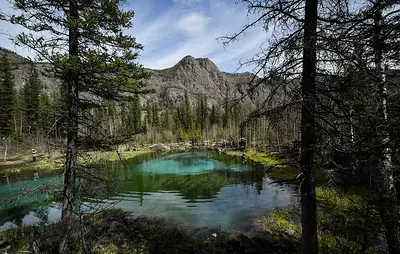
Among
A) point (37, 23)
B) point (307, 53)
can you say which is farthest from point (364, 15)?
point (37, 23)

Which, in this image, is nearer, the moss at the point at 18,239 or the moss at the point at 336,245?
the moss at the point at 336,245

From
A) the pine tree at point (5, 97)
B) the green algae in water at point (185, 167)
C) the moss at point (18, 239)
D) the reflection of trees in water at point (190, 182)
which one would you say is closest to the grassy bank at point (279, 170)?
the reflection of trees in water at point (190, 182)

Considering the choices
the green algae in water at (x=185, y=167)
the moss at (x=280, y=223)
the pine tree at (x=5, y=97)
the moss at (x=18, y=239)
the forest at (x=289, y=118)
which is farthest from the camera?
the pine tree at (x=5, y=97)

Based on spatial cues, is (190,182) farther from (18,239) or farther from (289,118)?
(289,118)

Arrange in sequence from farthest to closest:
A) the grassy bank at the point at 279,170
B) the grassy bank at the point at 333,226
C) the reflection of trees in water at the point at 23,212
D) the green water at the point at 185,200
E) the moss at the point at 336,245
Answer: the reflection of trees in water at the point at 23,212 → the green water at the point at 185,200 → the moss at the point at 336,245 → the grassy bank at the point at 333,226 → the grassy bank at the point at 279,170

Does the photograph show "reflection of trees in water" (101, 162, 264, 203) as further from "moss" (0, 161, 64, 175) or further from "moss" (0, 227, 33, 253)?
"moss" (0, 161, 64, 175)

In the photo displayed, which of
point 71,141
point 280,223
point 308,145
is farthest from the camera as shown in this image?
point 280,223

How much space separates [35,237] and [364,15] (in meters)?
12.1

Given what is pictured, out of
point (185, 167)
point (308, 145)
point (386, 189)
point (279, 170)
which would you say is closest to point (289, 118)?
point (308, 145)

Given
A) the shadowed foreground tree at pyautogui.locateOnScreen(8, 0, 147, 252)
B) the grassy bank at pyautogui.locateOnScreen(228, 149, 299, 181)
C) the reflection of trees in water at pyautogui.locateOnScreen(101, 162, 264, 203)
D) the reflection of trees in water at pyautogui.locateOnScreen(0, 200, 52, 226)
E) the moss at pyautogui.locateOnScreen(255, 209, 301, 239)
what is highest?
the shadowed foreground tree at pyautogui.locateOnScreen(8, 0, 147, 252)

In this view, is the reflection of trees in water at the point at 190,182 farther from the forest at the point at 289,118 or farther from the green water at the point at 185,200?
the forest at the point at 289,118

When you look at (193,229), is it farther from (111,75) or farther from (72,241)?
(111,75)

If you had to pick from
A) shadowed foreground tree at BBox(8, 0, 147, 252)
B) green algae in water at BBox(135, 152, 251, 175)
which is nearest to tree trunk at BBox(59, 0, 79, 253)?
shadowed foreground tree at BBox(8, 0, 147, 252)

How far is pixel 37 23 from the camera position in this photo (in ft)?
17.5
